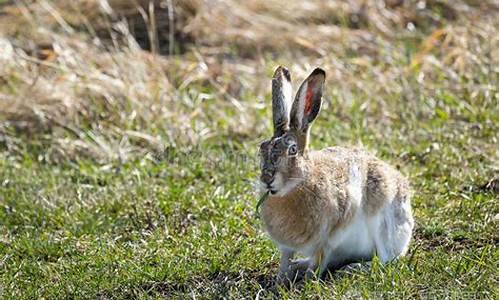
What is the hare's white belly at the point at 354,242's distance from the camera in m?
5.14

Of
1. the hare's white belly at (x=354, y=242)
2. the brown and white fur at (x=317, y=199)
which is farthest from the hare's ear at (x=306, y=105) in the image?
the hare's white belly at (x=354, y=242)

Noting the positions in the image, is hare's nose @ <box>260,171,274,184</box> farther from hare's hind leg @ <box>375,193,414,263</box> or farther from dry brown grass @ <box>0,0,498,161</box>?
dry brown grass @ <box>0,0,498,161</box>

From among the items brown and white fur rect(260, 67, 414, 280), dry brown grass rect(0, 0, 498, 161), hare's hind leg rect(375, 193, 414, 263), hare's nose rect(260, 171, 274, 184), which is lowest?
dry brown grass rect(0, 0, 498, 161)

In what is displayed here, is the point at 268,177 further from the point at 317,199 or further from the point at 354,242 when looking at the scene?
the point at 354,242

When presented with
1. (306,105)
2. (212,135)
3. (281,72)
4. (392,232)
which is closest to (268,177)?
(306,105)

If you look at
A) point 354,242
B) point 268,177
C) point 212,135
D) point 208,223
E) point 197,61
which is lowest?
point 197,61

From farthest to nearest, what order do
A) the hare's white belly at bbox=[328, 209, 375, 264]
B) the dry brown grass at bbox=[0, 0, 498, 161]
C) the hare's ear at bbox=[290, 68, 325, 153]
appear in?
the dry brown grass at bbox=[0, 0, 498, 161] < the hare's white belly at bbox=[328, 209, 375, 264] < the hare's ear at bbox=[290, 68, 325, 153]

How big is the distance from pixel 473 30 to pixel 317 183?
4.51m

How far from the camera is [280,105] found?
499 centimetres

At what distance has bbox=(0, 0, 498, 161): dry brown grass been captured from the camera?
8094 millimetres

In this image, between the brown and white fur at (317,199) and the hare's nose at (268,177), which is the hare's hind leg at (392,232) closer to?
the brown and white fur at (317,199)

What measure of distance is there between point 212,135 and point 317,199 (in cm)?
300

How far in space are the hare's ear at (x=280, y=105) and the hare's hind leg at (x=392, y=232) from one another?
72cm

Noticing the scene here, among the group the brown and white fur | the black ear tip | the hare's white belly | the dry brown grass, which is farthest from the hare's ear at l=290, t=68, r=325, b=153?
the dry brown grass
